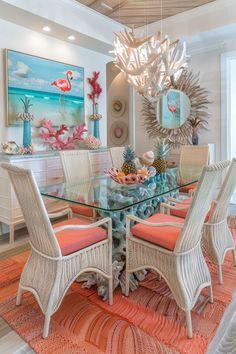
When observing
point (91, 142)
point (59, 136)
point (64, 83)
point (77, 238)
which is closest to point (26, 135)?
point (59, 136)

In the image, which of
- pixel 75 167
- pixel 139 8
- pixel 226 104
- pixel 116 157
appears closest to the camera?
pixel 75 167

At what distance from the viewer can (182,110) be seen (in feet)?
16.4

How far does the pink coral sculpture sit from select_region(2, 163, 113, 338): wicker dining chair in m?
2.29

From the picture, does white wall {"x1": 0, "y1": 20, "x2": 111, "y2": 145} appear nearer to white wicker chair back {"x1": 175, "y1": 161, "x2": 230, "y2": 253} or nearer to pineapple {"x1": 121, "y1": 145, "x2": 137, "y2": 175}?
pineapple {"x1": 121, "y1": 145, "x2": 137, "y2": 175}

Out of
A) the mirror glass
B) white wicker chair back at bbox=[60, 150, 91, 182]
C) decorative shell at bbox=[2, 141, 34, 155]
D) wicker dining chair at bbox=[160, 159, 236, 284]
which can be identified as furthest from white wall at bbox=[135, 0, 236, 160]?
wicker dining chair at bbox=[160, 159, 236, 284]

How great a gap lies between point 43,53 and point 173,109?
2.46 meters

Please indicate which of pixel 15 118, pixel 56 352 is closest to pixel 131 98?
pixel 15 118

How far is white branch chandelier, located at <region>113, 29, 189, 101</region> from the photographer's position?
2725 mm

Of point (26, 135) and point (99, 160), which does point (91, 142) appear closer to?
point (99, 160)

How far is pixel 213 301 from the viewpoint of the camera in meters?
2.03

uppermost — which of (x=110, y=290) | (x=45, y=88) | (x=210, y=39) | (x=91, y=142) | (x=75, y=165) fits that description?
(x=210, y=39)

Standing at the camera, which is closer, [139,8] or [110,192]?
[110,192]

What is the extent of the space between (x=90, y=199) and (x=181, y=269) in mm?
879

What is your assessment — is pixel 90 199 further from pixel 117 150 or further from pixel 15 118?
pixel 15 118
